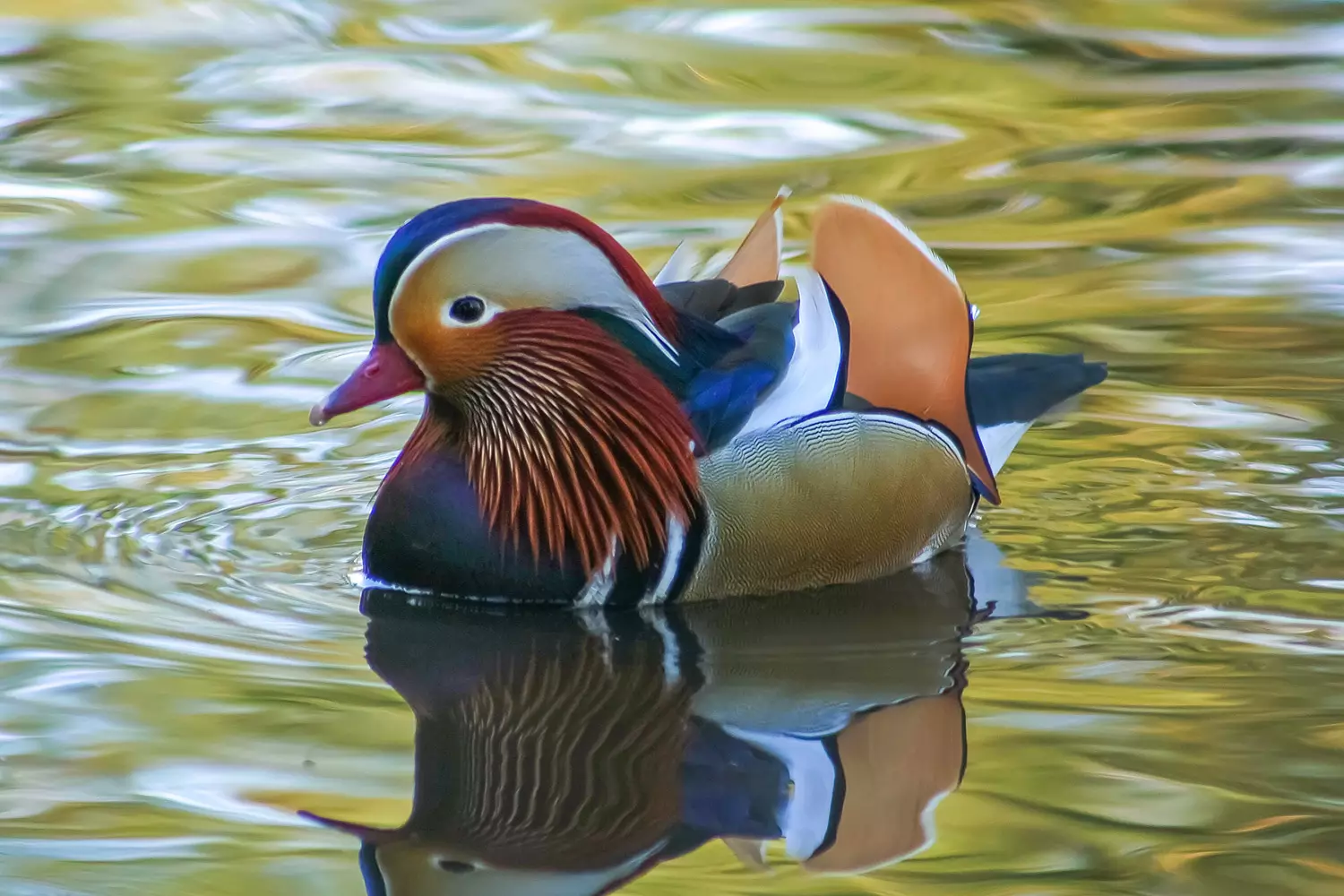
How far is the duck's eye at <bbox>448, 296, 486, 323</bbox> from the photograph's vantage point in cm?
453

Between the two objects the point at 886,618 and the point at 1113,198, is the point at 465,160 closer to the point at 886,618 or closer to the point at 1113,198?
the point at 1113,198

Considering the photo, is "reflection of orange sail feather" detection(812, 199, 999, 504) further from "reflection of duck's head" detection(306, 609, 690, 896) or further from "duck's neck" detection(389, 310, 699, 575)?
"reflection of duck's head" detection(306, 609, 690, 896)

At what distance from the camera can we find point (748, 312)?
4961 mm

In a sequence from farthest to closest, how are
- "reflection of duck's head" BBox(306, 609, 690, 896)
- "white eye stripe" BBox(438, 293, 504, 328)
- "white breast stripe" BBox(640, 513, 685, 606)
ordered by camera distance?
"white breast stripe" BBox(640, 513, 685, 606)
"white eye stripe" BBox(438, 293, 504, 328)
"reflection of duck's head" BBox(306, 609, 690, 896)

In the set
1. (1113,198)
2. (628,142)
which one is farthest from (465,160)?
(1113,198)

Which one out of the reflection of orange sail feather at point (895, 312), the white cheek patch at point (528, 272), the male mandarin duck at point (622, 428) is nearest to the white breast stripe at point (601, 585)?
the male mandarin duck at point (622, 428)

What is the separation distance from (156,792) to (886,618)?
5.41 feet

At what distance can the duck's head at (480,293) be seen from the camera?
4.39m

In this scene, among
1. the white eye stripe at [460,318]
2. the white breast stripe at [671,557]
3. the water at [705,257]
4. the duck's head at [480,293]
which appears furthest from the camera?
the white breast stripe at [671,557]

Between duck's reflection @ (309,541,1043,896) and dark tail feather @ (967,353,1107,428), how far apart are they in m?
0.57

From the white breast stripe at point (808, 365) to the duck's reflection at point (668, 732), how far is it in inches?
16.0

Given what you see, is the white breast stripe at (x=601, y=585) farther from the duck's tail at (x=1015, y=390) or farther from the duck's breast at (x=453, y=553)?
the duck's tail at (x=1015, y=390)

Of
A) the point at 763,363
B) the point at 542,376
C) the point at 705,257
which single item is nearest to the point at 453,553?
the point at 542,376

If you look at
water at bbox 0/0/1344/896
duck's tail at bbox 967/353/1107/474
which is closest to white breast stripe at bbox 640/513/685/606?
water at bbox 0/0/1344/896
